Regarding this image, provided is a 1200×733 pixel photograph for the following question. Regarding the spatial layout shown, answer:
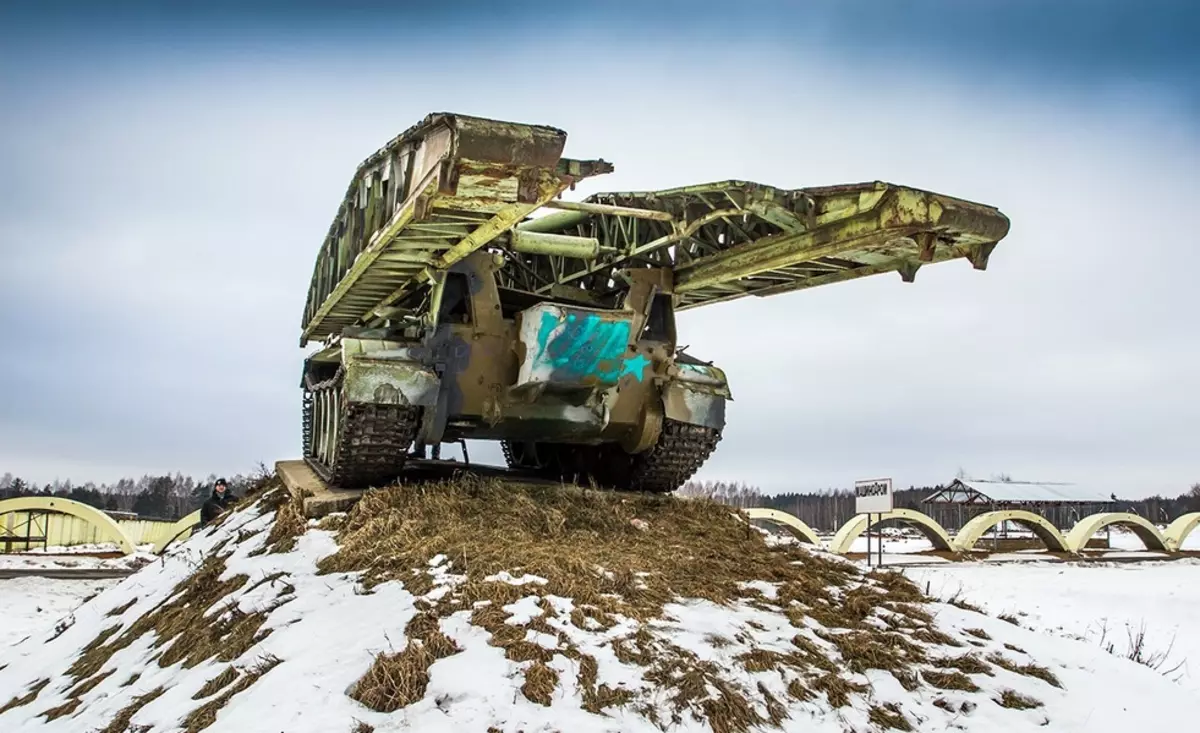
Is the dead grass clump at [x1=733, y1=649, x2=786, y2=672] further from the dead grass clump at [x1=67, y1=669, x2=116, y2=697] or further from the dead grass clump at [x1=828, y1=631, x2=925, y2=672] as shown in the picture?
the dead grass clump at [x1=67, y1=669, x2=116, y2=697]

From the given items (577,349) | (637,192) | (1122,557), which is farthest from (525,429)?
(1122,557)

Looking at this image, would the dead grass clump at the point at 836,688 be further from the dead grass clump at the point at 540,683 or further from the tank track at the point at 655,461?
the tank track at the point at 655,461

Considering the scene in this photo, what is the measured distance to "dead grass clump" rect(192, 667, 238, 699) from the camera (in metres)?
5.07

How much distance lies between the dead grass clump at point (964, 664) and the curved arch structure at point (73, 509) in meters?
18.3

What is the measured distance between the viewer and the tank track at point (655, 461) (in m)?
9.64

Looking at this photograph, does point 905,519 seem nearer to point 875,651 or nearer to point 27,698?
point 875,651

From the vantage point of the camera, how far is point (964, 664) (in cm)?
554

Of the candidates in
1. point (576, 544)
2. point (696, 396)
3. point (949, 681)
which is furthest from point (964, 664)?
point (696, 396)

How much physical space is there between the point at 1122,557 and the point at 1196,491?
69.2 metres

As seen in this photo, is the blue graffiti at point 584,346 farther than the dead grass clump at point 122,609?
No

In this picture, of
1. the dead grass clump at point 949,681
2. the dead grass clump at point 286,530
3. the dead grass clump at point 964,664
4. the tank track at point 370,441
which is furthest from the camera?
the tank track at point 370,441

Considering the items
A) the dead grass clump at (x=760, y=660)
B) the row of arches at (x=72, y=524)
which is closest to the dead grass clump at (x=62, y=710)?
the dead grass clump at (x=760, y=660)

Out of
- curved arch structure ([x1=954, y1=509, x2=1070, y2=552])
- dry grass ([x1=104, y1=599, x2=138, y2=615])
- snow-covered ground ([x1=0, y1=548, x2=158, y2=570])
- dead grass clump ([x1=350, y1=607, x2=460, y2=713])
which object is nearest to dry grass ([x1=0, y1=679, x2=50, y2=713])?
dry grass ([x1=104, y1=599, x2=138, y2=615])

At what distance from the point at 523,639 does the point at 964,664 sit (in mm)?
2609
